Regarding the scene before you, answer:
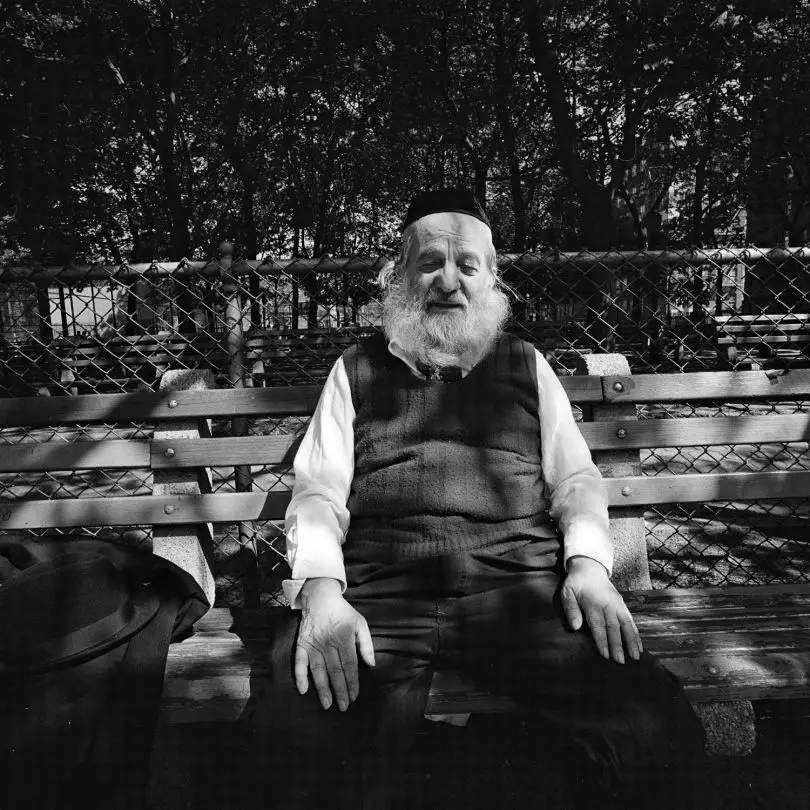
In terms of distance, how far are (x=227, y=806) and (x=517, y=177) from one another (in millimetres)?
14068

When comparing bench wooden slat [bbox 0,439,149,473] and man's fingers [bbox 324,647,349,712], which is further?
bench wooden slat [bbox 0,439,149,473]

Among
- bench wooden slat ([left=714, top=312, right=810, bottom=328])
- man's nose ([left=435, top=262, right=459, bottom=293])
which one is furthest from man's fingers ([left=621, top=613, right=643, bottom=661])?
bench wooden slat ([left=714, top=312, right=810, bottom=328])

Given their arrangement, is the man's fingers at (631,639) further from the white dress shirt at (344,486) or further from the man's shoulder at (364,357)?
the man's shoulder at (364,357)

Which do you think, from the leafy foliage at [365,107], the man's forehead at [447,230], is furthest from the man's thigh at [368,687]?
the leafy foliage at [365,107]

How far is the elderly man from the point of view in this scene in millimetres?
1653

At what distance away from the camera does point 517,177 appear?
47.5 ft

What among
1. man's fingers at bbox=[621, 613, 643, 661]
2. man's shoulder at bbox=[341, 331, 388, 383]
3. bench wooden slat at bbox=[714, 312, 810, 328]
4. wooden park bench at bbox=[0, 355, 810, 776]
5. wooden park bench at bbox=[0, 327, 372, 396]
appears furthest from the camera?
wooden park bench at bbox=[0, 327, 372, 396]

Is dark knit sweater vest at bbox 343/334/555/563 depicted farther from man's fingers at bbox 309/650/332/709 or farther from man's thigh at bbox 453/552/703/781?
man's fingers at bbox 309/650/332/709

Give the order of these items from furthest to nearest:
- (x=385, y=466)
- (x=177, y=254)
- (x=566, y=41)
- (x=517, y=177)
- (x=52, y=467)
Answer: (x=517, y=177), (x=177, y=254), (x=566, y=41), (x=52, y=467), (x=385, y=466)

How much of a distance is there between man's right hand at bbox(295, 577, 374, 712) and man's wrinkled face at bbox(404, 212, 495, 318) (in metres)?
0.94

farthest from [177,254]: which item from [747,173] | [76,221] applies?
[747,173]

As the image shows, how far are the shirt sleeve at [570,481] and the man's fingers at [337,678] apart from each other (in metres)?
0.67

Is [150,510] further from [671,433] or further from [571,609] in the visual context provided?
[671,433]

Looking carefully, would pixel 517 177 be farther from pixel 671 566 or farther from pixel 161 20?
pixel 671 566
